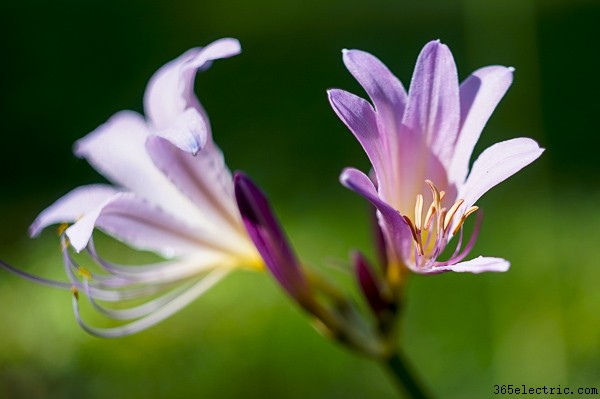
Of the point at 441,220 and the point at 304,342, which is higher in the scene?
the point at 441,220

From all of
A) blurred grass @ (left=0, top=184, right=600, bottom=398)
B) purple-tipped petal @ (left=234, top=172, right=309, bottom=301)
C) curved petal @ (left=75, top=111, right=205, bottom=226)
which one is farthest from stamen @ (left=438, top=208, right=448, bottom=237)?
blurred grass @ (left=0, top=184, right=600, bottom=398)

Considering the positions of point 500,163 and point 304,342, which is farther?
point 304,342

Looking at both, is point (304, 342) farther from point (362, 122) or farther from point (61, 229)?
point (362, 122)

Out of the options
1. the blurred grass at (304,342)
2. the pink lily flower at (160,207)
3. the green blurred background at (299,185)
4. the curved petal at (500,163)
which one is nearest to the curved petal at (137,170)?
the pink lily flower at (160,207)

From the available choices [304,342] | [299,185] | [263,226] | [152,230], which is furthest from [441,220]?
[299,185]

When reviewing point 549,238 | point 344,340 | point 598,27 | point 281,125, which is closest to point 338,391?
point 549,238

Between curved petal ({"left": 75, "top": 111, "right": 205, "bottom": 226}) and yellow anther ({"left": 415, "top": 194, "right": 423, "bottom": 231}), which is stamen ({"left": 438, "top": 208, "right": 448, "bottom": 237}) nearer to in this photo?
yellow anther ({"left": 415, "top": 194, "right": 423, "bottom": 231})

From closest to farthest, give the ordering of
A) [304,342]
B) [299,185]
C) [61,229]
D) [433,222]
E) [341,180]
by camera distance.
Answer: [341,180] → [433,222] → [61,229] → [304,342] → [299,185]
